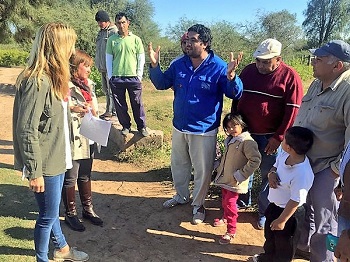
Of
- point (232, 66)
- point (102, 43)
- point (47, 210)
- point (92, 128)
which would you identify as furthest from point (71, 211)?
point (102, 43)

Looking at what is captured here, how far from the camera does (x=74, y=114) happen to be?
3445 mm

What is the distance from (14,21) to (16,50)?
614cm

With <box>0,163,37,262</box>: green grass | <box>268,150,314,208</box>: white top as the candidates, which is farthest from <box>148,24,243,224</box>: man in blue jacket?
<box>0,163,37,262</box>: green grass

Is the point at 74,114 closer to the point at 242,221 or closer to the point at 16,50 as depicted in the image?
the point at 242,221

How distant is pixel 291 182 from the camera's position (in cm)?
271

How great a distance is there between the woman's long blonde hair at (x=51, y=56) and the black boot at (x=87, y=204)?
4.99 feet

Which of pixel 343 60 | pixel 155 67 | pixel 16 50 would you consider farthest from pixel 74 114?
pixel 16 50

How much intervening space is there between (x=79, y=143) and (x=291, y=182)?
6.21ft

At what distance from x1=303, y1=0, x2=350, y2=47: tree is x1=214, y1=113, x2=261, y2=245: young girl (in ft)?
115

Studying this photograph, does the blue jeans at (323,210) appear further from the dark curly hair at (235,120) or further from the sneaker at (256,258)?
the dark curly hair at (235,120)

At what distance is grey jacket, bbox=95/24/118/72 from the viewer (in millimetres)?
6770

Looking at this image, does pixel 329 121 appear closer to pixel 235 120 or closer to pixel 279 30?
pixel 235 120

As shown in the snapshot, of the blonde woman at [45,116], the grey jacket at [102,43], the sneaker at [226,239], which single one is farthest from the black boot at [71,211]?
the grey jacket at [102,43]

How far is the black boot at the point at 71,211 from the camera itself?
365cm
